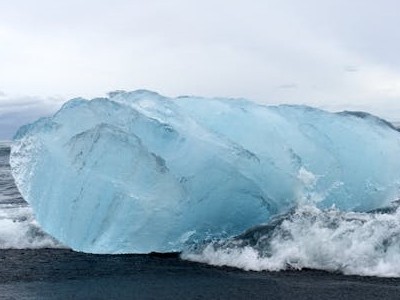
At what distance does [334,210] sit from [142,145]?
3236 millimetres

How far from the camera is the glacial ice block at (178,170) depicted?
9.23 metres

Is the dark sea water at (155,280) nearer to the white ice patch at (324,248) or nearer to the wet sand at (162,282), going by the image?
the wet sand at (162,282)

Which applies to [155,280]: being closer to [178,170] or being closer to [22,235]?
[178,170]

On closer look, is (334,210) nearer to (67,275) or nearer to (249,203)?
(249,203)

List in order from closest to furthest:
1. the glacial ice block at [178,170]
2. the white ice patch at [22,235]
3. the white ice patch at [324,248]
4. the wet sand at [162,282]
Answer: the wet sand at [162,282] < the white ice patch at [324,248] < the glacial ice block at [178,170] < the white ice patch at [22,235]

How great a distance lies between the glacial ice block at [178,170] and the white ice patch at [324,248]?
19.6 inches

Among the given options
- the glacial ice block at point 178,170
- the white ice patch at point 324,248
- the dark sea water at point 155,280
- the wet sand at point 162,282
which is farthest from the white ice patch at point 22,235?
the white ice patch at point 324,248

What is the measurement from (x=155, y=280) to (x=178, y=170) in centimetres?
212

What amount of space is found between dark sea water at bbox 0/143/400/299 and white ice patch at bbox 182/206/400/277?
10.3 inches

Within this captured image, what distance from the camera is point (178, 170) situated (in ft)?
31.0

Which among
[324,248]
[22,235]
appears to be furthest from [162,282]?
[22,235]

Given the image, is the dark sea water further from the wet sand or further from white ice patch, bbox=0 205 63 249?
white ice patch, bbox=0 205 63 249

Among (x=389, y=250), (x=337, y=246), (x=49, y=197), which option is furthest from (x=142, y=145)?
(x=389, y=250)

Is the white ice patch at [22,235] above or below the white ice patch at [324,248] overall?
below
